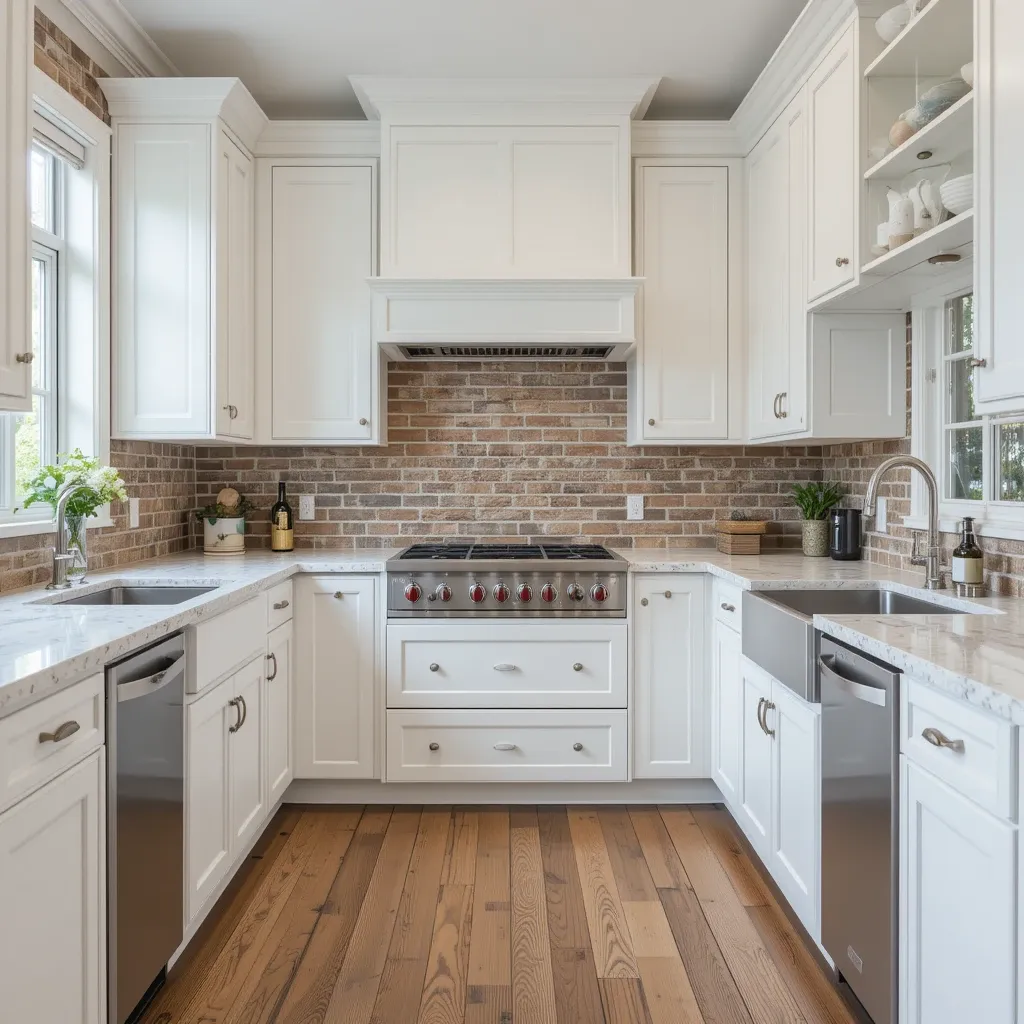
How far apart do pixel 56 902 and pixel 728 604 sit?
2121 millimetres

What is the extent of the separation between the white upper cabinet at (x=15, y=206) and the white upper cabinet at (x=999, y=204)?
215 centimetres

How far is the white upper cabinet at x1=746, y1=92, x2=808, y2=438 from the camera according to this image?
2688 millimetres

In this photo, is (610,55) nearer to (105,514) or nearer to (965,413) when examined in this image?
(965,413)

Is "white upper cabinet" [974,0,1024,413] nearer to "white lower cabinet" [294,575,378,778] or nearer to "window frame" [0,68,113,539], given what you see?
"white lower cabinet" [294,575,378,778]

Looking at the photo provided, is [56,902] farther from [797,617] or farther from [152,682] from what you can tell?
[797,617]

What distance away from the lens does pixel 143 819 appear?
168 cm

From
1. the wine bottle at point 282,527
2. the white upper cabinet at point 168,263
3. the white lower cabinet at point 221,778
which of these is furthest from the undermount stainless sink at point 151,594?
the wine bottle at point 282,527

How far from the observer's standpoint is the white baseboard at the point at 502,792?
300 centimetres

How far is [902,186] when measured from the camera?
87.1 inches

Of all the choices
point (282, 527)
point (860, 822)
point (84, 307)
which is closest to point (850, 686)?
point (860, 822)

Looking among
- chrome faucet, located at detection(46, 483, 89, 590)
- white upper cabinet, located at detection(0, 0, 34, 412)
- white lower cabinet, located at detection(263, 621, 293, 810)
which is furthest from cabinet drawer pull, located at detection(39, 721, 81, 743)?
white lower cabinet, located at detection(263, 621, 293, 810)

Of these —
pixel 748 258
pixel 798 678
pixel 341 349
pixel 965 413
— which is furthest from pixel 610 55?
pixel 798 678

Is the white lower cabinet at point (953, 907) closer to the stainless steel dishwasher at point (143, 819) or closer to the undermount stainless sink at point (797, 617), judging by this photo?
the undermount stainless sink at point (797, 617)

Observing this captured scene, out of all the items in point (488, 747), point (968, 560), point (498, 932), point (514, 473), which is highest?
point (514, 473)
